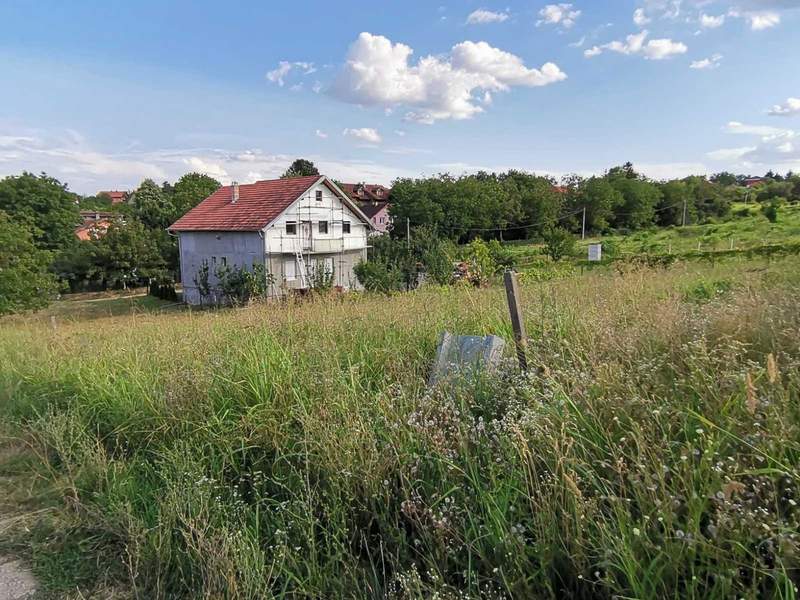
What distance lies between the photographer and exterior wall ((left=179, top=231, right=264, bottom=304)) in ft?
98.0

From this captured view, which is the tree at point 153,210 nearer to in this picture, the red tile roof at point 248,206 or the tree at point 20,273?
the red tile roof at point 248,206

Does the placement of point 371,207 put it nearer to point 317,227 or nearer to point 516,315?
point 317,227

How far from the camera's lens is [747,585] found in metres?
1.38

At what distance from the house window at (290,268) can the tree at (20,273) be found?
1337 centimetres

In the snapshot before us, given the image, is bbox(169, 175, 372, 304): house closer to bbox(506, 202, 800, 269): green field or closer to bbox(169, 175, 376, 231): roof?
bbox(169, 175, 376, 231): roof

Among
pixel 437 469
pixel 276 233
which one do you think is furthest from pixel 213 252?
pixel 437 469

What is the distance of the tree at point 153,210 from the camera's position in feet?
173

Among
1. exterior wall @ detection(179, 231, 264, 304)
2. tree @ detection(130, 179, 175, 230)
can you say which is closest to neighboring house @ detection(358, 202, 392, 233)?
tree @ detection(130, 179, 175, 230)

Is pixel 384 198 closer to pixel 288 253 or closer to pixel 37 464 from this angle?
pixel 288 253

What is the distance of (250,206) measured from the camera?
104ft

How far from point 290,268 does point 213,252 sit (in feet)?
18.4

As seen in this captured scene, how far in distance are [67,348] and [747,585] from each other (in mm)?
6445

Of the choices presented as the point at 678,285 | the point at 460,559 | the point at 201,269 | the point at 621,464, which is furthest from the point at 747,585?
the point at 201,269

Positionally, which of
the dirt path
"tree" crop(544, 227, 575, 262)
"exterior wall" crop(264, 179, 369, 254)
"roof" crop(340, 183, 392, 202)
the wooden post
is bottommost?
the dirt path
